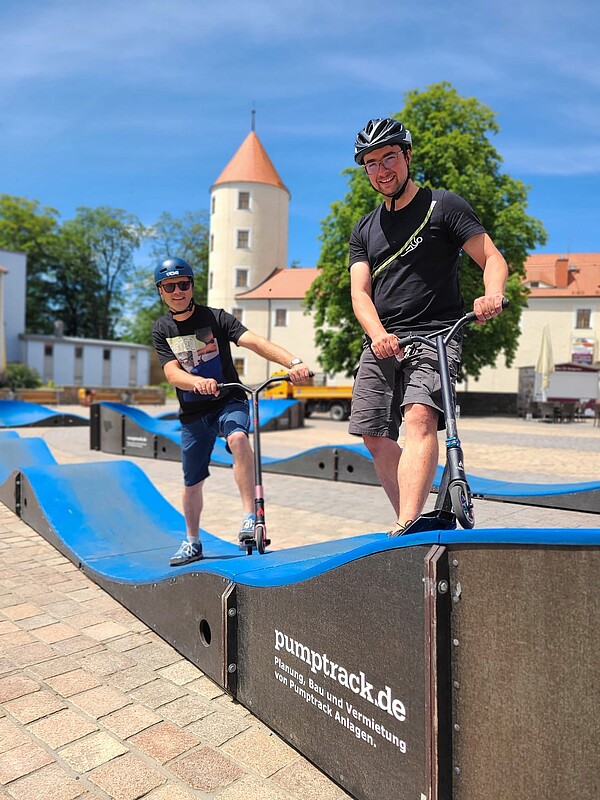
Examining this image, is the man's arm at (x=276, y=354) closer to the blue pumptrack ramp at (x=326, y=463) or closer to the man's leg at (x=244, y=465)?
the man's leg at (x=244, y=465)

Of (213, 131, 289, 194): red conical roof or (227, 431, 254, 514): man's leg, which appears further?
(213, 131, 289, 194): red conical roof

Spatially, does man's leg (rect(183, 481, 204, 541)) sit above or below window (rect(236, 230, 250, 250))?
below

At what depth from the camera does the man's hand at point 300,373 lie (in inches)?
143

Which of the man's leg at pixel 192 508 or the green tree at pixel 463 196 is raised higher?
the green tree at pixel 463 196

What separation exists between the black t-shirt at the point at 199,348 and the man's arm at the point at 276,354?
8 centimetres

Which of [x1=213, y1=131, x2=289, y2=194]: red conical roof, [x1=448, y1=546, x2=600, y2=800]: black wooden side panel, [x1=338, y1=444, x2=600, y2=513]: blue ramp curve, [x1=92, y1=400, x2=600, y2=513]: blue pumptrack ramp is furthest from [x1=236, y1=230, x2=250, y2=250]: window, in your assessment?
[x1=448, y1=546, x2=600, y2=800]: black wooden side panel

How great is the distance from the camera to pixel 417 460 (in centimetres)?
282

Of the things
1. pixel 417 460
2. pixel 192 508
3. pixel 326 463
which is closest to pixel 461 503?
pixel 417 460

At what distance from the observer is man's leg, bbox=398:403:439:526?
2787mm

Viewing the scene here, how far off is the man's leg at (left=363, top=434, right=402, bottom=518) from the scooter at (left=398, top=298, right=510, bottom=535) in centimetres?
59

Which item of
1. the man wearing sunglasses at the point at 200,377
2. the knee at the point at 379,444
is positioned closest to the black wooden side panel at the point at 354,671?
the knee at the point at 379,444

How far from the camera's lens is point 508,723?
160cm

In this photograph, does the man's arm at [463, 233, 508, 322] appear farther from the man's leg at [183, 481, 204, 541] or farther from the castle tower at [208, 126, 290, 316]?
the castle tower at [208, 126, 290, 316]

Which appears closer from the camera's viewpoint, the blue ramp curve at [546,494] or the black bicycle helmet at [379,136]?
the black bicycle helmet at [379,136]
